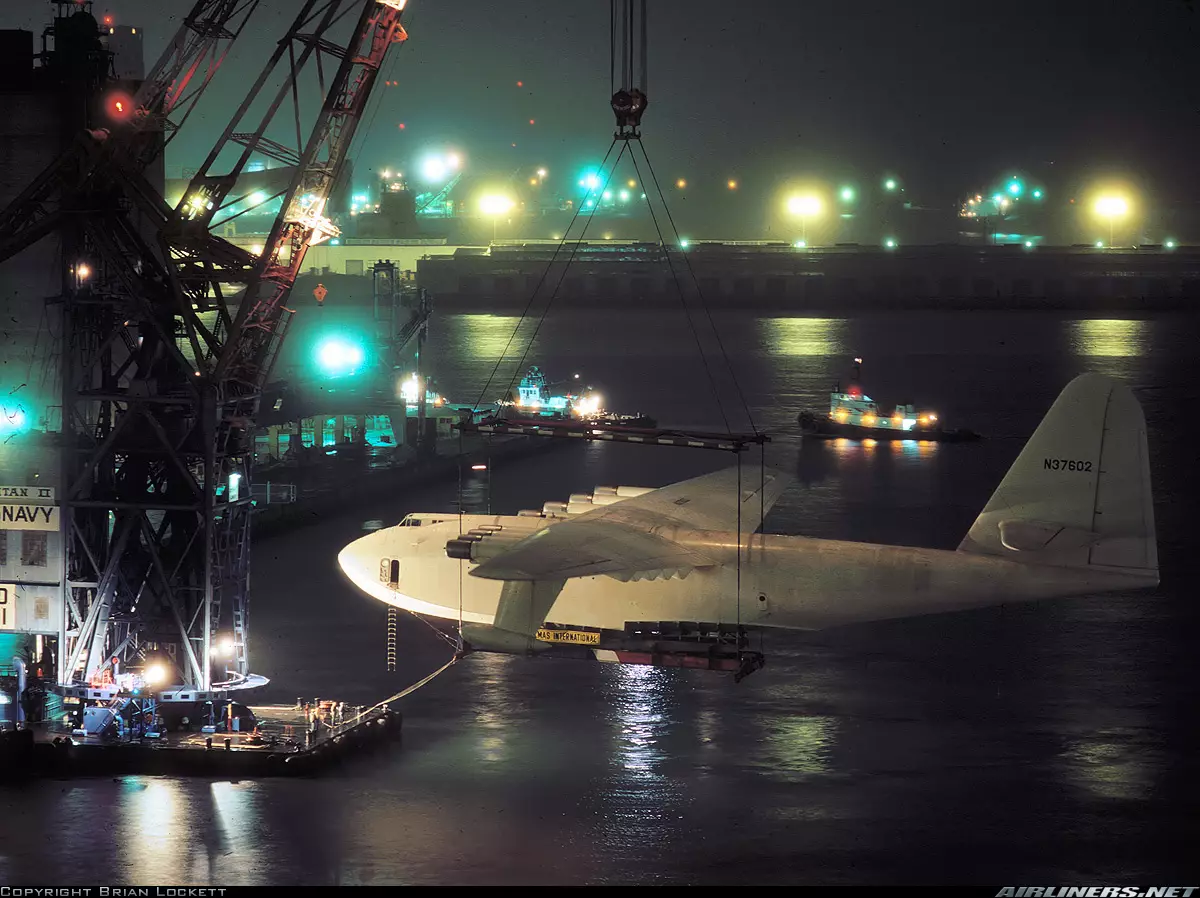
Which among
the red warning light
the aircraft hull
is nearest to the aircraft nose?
the aircraft hull

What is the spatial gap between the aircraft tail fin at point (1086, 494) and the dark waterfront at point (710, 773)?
22.5ft

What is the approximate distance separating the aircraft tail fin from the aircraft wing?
9.00 metres

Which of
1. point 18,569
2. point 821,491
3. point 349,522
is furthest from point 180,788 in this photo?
point 821,491

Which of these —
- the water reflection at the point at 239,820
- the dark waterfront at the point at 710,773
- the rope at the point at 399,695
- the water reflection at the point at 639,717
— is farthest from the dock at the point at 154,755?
the water reflection at the point at 639,717

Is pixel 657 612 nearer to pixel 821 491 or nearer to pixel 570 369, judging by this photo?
pixel 821 491

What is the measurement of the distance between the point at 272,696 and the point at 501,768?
10275mm

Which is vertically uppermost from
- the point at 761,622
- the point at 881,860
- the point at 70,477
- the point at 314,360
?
the point at 314,360

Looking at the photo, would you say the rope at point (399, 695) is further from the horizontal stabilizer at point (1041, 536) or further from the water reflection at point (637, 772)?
the horizontal stabilizer at point (1041, 536)

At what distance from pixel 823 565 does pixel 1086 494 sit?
25.9 feet

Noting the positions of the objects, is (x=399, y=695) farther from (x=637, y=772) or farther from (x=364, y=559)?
(x=637, y=772)

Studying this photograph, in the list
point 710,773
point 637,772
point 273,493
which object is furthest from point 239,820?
point 273,493

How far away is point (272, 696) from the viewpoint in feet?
177

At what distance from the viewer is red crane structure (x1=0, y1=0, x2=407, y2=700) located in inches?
1821

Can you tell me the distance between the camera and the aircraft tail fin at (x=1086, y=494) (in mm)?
46062
